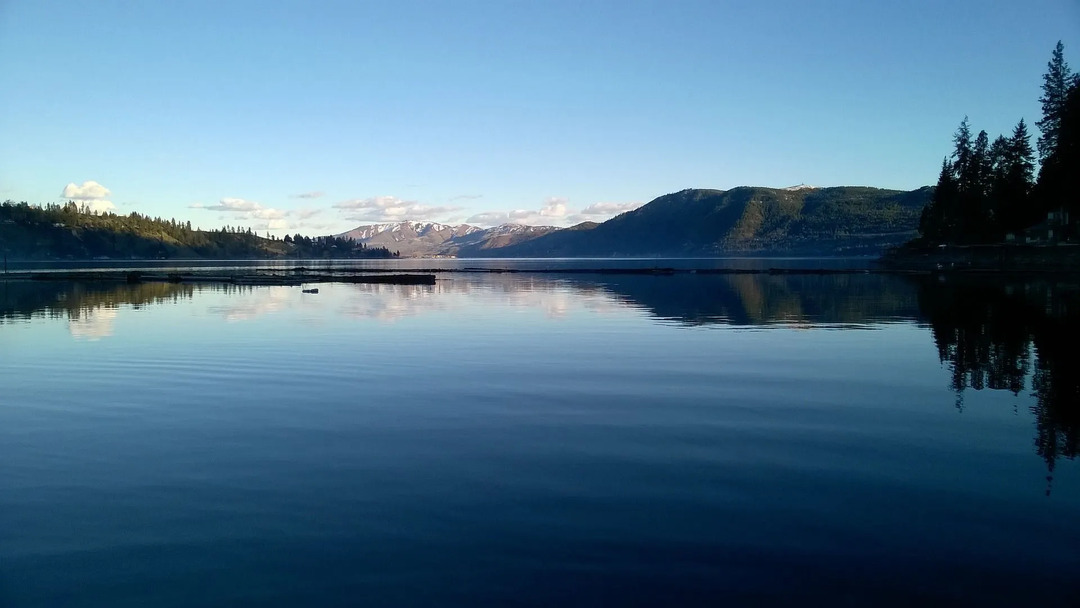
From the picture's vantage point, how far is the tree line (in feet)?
291

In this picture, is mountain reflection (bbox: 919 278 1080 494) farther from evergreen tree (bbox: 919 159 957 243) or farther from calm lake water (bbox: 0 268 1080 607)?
evergreen tree (bbox: 919 159 957 243)

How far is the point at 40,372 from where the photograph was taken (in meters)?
23.8

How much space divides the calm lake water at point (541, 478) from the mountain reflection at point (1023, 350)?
0.18 m

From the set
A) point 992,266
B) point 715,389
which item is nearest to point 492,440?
point 715,389

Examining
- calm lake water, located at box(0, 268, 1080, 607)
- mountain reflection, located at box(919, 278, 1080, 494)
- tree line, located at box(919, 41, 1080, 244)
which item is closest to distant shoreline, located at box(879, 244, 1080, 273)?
tree line, located at box(919, 41, 1080, 244)

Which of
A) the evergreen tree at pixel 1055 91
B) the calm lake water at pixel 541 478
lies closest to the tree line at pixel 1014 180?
the evergreen tree at pixel 1055 91

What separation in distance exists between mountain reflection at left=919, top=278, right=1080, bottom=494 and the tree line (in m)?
43.4

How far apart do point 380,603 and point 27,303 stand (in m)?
63.7

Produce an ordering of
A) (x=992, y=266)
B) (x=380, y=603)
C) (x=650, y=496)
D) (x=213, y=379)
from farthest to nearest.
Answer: (x=992, y=266) < (x=213, y=379) < (x=650, y=496) < (x=380, y=603)

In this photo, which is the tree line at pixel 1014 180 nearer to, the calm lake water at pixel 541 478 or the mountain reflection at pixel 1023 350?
the mountain reflection at pixel 1023 350

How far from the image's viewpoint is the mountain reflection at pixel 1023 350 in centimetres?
1599

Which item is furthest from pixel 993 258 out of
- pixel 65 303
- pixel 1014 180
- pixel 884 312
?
pixel 65 303

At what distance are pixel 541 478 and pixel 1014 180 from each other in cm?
12843

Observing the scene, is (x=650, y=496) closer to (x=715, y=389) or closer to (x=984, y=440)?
(x=984, y=440)
